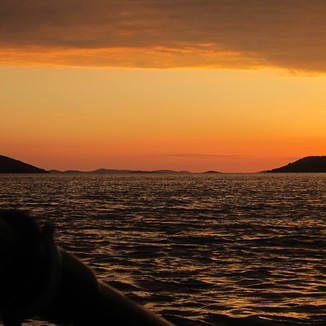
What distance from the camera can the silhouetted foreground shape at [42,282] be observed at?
2.36 m

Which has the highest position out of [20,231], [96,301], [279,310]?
[20,231]

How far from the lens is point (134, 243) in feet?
79.7

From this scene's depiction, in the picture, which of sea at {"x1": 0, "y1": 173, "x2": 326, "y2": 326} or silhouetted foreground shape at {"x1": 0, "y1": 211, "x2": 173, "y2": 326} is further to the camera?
sea at {"x1": 0, "y1": 173, "x2": 326, "y2": 326}

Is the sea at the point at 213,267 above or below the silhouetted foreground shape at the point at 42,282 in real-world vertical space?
below

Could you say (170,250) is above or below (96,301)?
below

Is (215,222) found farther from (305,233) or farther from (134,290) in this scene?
(134,290)

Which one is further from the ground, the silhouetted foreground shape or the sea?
the silhouetted foreground shape

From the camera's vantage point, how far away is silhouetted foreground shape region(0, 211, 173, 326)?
7.75ft

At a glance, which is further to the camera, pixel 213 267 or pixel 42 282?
pixel 213 267

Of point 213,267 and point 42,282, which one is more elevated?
point 42,282

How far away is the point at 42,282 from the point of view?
2.41 metres

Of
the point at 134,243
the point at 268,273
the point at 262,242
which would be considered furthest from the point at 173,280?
the point at 262,242

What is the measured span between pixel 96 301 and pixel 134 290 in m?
12.1

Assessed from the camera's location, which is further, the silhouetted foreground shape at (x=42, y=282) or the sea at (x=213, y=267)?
the sea at (x=213, y=267)
